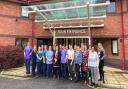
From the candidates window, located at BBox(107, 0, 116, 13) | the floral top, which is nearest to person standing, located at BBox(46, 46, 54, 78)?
the floral top

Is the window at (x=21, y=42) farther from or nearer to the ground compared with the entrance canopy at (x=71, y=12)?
nearer to the ground

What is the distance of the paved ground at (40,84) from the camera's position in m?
10.3

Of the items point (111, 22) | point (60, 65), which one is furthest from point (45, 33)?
point (60, 65)

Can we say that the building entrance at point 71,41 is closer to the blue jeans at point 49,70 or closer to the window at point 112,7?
the window at point 112,7

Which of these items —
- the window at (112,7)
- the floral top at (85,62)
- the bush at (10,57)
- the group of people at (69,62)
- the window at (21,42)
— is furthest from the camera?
the window at (21,42)

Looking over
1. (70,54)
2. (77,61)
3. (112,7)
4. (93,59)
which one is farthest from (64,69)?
(112,7)

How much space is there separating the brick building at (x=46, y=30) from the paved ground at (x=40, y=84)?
6386mm

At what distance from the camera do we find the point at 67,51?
1239 cm

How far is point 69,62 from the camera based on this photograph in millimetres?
12383

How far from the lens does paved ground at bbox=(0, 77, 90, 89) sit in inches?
407

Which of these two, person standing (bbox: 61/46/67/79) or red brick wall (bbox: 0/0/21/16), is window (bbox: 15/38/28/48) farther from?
person standing (bbox: 61/46/67/79)

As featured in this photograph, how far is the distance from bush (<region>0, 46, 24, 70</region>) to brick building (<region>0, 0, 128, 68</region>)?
7.52 feet

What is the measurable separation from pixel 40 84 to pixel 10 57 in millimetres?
5136

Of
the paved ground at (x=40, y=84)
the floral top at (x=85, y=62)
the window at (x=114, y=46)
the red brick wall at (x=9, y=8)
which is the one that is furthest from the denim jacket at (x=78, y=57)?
the red brick wall at (x=9, y=8)
